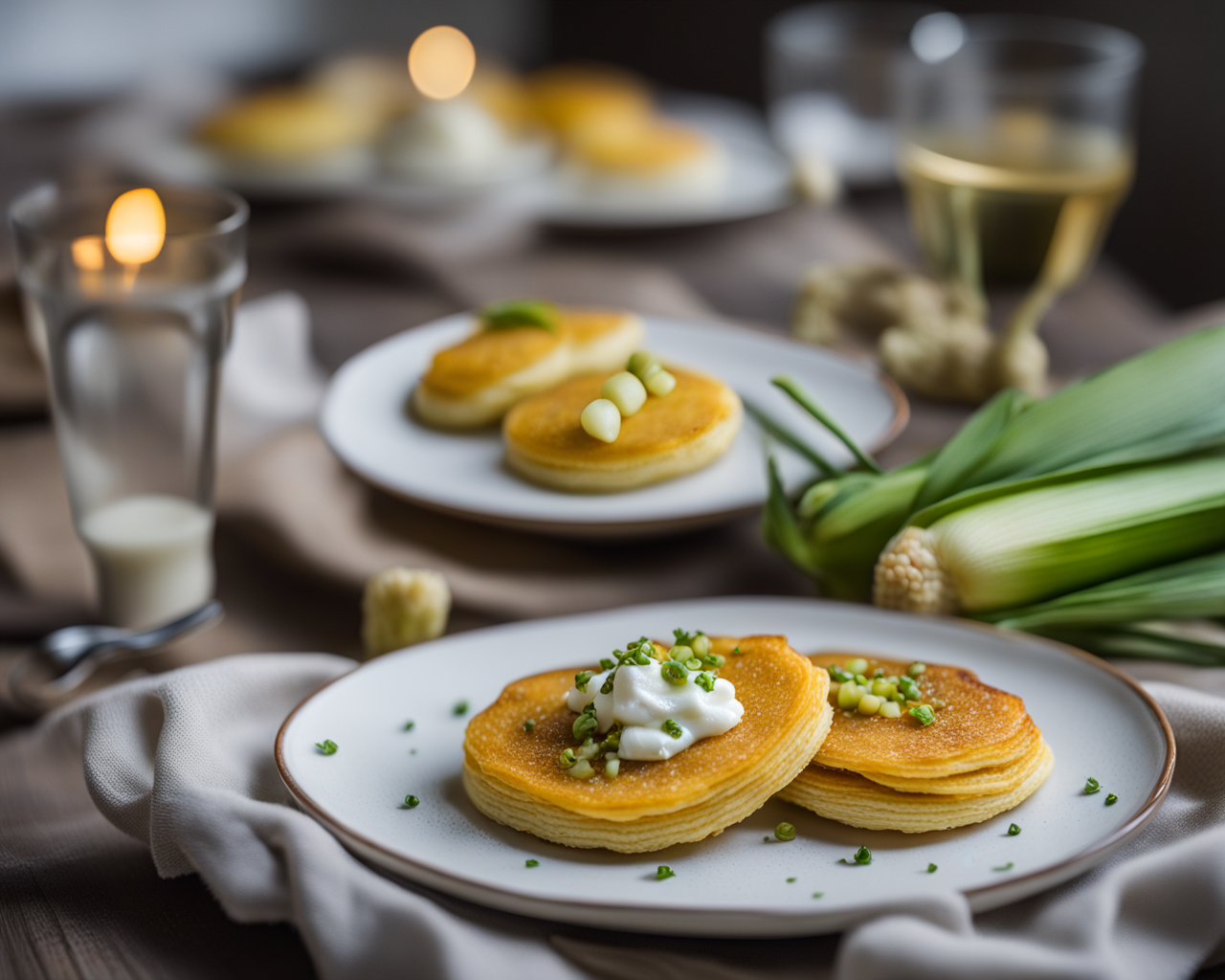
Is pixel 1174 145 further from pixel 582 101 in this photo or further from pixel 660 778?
pixel 660 778

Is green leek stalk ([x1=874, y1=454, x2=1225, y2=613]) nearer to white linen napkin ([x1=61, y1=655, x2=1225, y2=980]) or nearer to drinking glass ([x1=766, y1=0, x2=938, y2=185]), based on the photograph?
white linen napkin ([x1=61, y1=655, x2=1225, y2=980])

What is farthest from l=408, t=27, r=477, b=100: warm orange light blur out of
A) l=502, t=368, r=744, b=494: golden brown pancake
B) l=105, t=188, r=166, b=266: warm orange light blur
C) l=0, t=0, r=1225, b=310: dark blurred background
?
l=502, t=368, r=744, b=494: golden brown pancake

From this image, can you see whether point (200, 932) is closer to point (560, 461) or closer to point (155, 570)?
point (155, 570)

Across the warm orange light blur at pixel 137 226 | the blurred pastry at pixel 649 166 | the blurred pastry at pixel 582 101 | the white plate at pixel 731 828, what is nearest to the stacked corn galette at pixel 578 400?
the white plate at pixel 731 828

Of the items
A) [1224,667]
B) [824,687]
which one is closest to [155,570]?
[824,687]

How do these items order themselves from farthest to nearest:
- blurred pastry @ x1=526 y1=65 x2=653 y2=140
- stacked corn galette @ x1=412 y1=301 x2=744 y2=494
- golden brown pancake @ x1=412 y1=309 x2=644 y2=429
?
blurred pastry @ x1=526 y1=65 x2=653 y2=140 < golden brown pancake @ x1=412 y1=309 x2=644 y2=429 < stacked corn galette @ x1=412 y1=301 x2=744 y2=494
